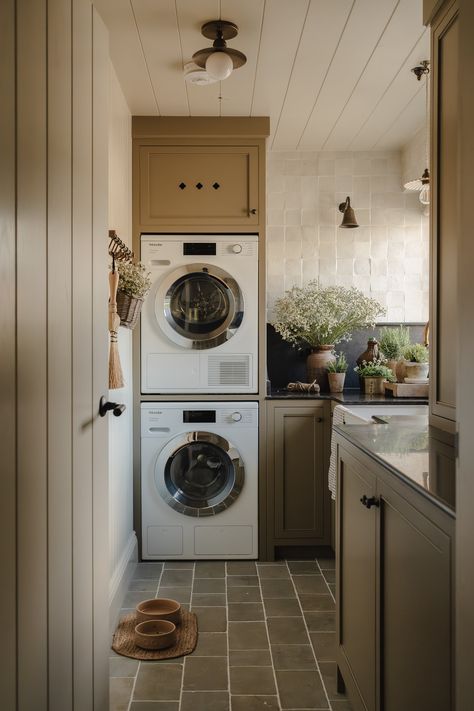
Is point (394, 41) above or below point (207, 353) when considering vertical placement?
above

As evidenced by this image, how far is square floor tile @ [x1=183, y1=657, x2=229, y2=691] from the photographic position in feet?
7.48

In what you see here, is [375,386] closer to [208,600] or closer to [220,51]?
[208,600]

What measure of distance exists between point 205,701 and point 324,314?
2333mm

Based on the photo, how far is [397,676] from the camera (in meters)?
1.49

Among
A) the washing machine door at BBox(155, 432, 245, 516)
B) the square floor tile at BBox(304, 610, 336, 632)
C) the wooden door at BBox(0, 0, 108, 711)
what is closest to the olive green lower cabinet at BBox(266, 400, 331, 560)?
the washing machine door at BBox(155, 432, 245, 516)

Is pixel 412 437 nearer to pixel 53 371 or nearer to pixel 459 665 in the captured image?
pixel 459 665

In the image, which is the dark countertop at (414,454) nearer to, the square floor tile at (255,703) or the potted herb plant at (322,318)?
the square floor tile at (255,703)

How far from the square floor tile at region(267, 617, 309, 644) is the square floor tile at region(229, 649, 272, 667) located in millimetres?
111

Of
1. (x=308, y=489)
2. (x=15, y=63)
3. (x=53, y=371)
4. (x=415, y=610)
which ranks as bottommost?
(x=308, y=489)

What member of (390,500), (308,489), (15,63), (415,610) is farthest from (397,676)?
(308,489)

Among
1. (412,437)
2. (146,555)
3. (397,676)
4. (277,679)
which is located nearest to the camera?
(397,676)

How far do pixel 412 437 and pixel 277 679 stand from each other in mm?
1106

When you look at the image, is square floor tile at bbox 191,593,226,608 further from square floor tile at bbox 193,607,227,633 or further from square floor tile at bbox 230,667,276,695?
square floor tile at bbox 230,667,276,695

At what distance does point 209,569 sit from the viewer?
353 cm
